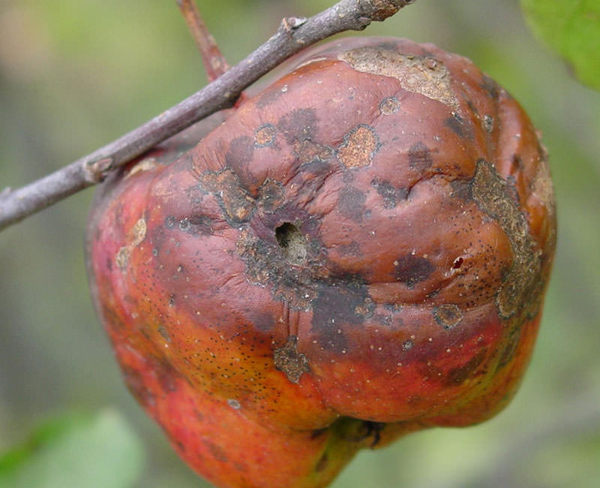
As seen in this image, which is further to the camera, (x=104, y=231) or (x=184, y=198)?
(x=104, y=231)

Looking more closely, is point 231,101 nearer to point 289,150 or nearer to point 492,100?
point 289,150

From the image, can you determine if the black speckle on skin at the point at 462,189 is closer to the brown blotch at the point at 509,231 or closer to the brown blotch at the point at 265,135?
the brown blotch at the point at 509,231

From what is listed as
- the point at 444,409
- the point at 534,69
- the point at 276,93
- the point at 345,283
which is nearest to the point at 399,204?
the point at 345,283

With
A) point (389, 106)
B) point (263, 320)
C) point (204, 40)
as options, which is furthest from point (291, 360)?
point (204, 40)

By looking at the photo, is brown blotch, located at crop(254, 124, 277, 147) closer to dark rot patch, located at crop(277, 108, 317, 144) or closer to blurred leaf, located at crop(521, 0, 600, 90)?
dark rot patch, located at crop(277, 108, 317, 144)

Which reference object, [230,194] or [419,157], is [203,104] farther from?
[419,157]

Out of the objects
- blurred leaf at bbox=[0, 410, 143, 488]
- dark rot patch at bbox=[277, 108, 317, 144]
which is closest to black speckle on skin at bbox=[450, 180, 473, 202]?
dark rot patch at bbox=[277, 108, 317, 144]
